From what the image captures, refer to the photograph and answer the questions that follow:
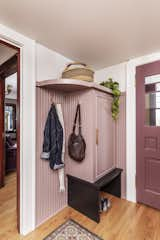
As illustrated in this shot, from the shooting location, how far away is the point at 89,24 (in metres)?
1.42

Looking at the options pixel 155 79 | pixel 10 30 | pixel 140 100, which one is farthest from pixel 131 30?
pixel 10 30

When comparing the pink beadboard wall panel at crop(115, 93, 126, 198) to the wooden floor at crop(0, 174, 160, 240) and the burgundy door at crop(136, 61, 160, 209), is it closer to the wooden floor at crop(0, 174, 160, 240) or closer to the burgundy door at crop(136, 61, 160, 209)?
the burgundy door at crop(136, 61, 160, 209)

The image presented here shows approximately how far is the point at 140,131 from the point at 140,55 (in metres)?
1.10

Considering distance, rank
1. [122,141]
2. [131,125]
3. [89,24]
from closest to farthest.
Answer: [89,24], [131,125], [122,141]

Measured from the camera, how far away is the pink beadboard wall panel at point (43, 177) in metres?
1.70

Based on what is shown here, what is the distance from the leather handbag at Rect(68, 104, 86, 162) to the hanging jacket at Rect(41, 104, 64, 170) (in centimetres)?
16

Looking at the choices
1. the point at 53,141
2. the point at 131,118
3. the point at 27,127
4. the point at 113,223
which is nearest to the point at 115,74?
the point at 131,118

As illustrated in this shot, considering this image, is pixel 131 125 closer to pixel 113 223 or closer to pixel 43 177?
pixel 113 223

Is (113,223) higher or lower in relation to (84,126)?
lower

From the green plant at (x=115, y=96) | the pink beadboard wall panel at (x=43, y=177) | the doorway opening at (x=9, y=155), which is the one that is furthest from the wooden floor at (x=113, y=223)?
the green plant at (x=115, y=96)

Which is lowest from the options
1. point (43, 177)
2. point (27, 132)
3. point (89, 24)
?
point (43, 177)

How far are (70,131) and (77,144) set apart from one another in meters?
0.27

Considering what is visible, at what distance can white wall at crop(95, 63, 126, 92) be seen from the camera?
2.30 m

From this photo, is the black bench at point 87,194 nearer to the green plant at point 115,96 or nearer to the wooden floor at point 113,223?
the wooden floor at point 113,223
